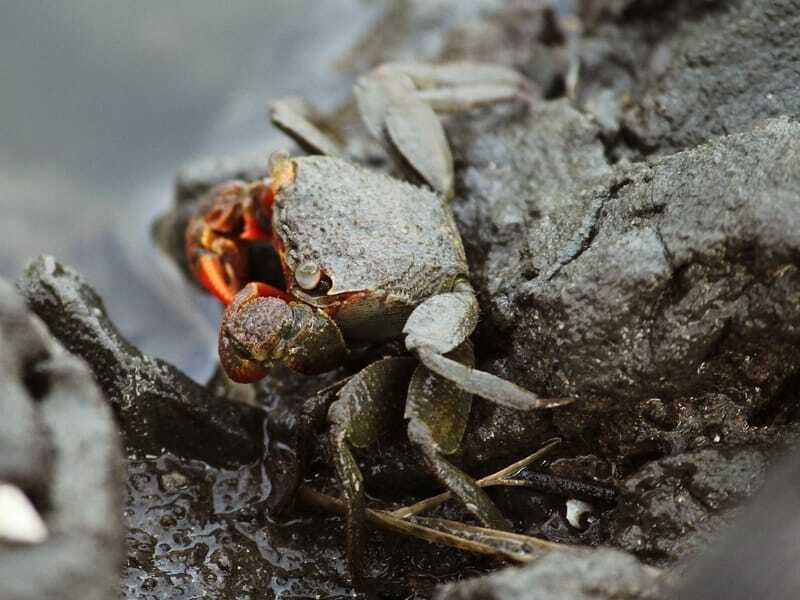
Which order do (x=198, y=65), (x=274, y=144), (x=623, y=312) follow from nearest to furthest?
(x=623, y=312) → (x=274, y=144) → (x=198, y=65)

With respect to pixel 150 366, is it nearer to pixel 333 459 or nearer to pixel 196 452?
pixel 196 452

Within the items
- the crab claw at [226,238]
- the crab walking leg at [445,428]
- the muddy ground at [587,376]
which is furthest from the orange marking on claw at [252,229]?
the crab walking leg at [445,428]

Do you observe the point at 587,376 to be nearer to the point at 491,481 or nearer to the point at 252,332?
the point at 491,481

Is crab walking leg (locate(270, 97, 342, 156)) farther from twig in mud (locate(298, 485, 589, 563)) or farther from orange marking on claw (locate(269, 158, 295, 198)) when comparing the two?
twig in mud (locate(298, 485, 589, 563))

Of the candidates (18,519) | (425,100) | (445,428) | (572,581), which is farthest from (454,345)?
(425,100)

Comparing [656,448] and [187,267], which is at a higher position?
[187,267]

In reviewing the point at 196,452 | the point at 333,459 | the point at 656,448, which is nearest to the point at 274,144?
the point at 196,452

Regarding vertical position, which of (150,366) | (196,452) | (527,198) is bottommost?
(196,452)
